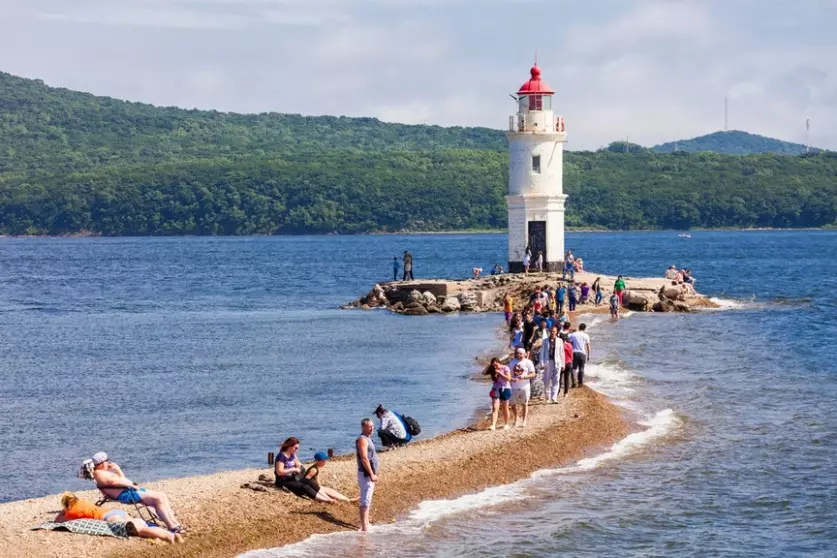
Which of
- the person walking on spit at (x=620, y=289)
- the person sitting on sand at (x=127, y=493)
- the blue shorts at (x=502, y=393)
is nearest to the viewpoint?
the person sitting on sand at (x=127, y=493)

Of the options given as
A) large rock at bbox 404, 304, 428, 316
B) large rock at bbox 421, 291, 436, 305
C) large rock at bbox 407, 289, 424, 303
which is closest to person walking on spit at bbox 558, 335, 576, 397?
large rock at bbox 404, 304, 428, 316

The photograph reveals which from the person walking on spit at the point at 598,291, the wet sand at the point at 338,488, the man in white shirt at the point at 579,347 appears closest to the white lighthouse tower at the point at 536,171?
the person walking on spit at the point at 598,291

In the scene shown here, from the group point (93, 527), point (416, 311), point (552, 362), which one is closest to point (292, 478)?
point (93, 527)

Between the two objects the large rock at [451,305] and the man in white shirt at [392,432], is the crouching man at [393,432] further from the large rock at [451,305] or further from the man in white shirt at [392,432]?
the large rock at [451,305]

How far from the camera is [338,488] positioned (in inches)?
792

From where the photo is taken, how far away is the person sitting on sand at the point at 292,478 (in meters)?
19.2

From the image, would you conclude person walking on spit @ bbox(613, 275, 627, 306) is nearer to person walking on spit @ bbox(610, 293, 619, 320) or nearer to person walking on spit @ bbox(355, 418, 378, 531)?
person walking on spit @ bbox(610, 293, 619, 320)

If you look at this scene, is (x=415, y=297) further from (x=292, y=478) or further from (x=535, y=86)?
(x=292, y=478)

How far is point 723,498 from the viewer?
20.8 metres

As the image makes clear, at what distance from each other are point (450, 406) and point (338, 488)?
8777mm

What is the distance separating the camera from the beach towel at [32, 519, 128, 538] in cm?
1689

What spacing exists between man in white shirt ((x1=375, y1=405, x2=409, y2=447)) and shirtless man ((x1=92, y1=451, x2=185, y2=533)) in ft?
21.3

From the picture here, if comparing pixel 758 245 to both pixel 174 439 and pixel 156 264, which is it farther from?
pixel 174 439

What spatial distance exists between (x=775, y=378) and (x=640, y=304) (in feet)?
61.6
